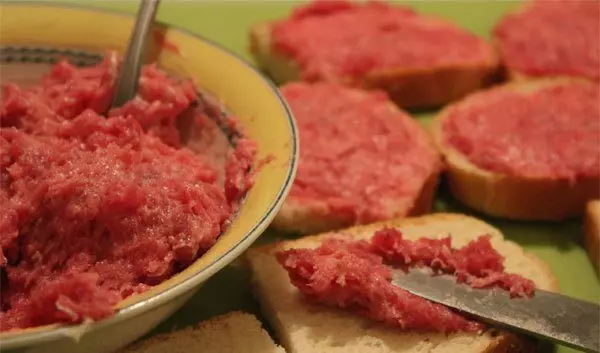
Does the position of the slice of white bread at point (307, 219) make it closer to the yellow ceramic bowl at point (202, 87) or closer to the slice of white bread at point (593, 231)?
the yellow ceramic bowl at point (202, 87)

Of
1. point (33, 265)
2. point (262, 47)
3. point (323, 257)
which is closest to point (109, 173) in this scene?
point (33, 265)

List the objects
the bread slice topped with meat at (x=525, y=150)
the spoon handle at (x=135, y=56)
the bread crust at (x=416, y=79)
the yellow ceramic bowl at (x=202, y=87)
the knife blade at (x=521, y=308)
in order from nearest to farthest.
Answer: the yellow ceramic bowl at (x=202, y=87) → the knife blade at (x=521, y=308) → the spoon handle at (x=135, y=56) → the bread slice topped with meat at (x=525, y=150) → the bread crust at (x=416, y=79)

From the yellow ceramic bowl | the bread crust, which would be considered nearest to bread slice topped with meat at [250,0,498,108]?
the bread crust

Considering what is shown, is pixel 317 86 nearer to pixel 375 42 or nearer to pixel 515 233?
pixel 375 42

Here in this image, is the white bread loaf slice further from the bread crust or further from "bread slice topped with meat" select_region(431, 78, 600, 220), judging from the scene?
"bread slice topped with meat" select_region(431, 78, 600, 220)

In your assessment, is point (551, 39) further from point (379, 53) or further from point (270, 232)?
point (270, 232)

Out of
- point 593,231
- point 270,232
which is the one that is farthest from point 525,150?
point 270,232

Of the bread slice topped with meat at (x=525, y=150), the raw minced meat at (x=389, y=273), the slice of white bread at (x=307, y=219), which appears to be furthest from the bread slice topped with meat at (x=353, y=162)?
the raw minced meat at (x=389, y=273)
